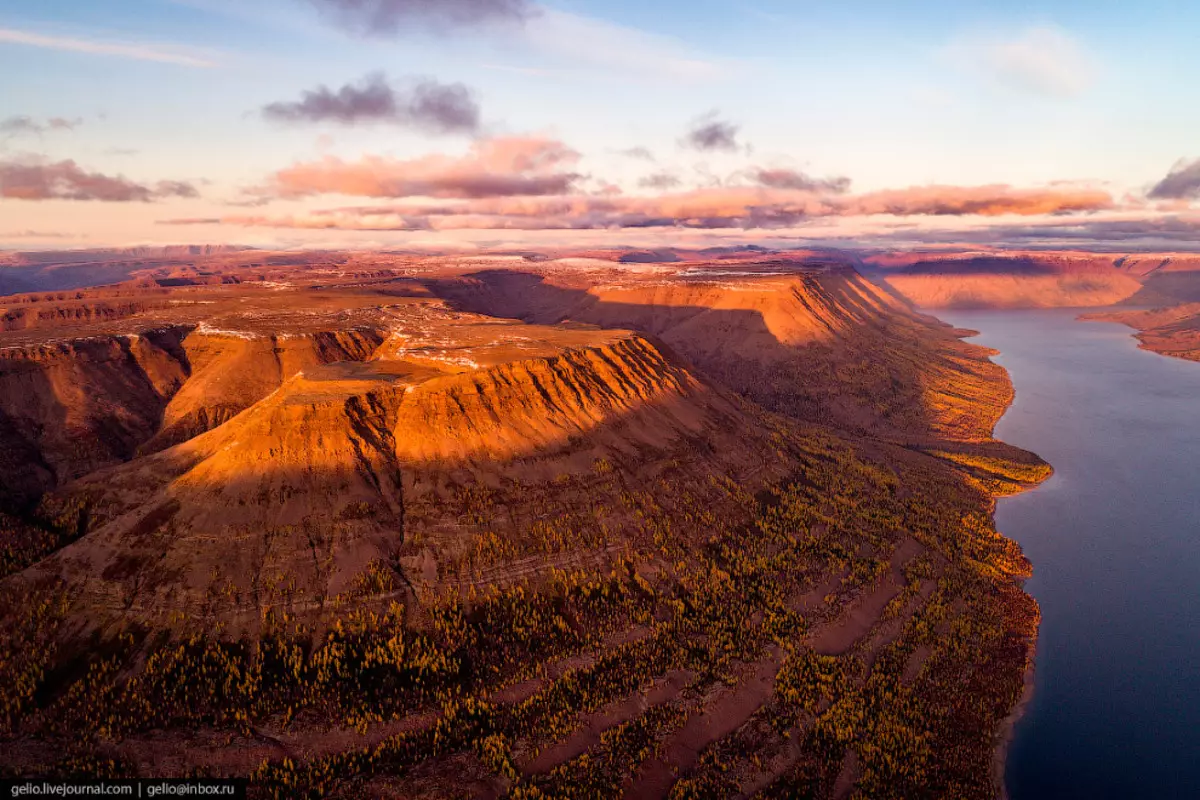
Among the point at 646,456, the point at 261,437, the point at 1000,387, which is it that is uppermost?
the point at 261,437

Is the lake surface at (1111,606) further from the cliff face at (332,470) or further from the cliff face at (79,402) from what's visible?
the cliff face at (79,402)

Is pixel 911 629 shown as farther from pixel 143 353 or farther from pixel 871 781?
pixel 143 353

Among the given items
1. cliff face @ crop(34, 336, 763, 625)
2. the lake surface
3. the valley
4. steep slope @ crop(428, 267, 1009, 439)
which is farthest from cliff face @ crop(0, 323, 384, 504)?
the lake surface

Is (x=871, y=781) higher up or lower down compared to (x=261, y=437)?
lower down

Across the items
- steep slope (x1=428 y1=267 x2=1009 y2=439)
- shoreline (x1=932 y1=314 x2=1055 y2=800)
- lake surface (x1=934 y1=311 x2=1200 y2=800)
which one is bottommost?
lake surface (x1=934 y1=311 x2=1200 y2=800)

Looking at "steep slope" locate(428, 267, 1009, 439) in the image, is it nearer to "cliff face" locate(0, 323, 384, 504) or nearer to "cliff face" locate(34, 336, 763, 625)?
"cliff face" locate(34, 336, 763, 625)

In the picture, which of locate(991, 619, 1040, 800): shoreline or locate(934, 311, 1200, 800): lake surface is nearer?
locate(991, 619, 1040, 800): shoreline

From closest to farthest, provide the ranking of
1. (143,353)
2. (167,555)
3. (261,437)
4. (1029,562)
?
(167,555) < (261,437) < (1029,562) < (143,353)

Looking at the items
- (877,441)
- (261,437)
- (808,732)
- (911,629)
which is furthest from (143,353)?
(877,441)
